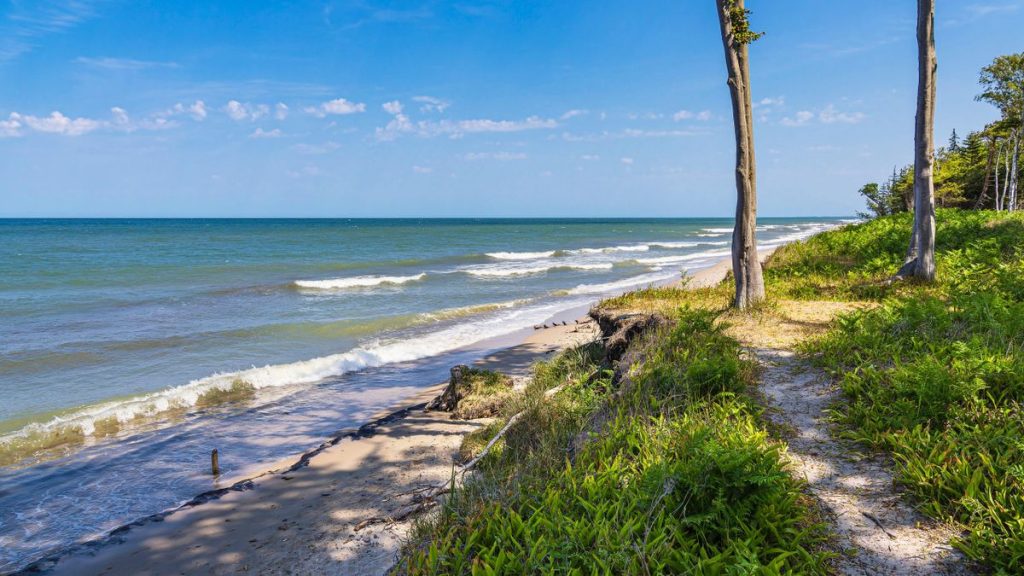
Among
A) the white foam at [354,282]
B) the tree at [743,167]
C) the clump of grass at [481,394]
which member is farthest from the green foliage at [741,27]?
the white foam at [354,282]

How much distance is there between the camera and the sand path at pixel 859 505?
3.16 m

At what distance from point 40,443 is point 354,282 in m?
19.0

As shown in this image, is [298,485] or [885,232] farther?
[885,232]

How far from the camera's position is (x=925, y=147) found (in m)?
10.4

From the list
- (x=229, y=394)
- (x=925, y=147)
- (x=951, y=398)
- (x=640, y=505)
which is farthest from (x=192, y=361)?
(x=925, y=147)

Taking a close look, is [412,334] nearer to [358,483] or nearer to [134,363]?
[134,363]

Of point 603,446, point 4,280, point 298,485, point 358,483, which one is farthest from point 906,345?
point 4,280

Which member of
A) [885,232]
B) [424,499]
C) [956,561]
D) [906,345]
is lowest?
[424,499]

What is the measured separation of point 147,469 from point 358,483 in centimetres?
311

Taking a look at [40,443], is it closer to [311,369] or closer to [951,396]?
[311,369]

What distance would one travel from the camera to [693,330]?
706 cm

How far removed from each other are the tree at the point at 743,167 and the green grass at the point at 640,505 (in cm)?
436

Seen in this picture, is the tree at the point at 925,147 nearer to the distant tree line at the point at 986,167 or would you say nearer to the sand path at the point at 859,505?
the sand path at the point at 859,505

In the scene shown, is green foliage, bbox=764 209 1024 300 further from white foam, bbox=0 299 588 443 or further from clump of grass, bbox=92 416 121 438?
clump of grass, bbox=92 416 121 438
